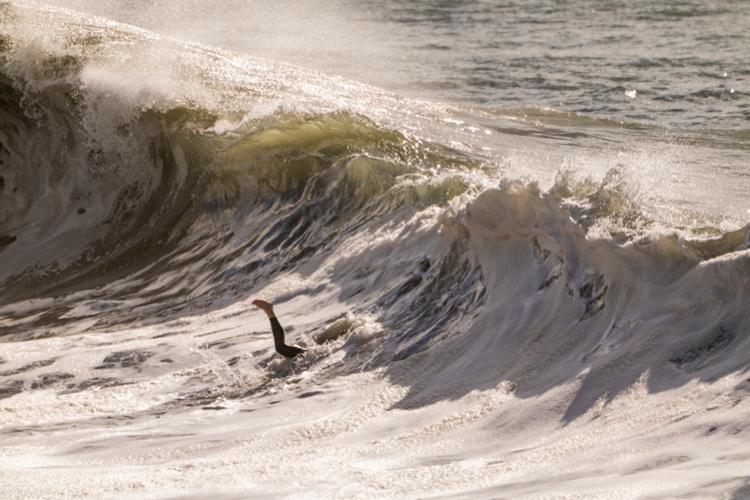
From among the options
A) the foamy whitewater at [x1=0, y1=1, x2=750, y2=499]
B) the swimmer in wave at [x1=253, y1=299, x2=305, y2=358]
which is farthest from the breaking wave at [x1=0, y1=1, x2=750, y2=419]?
the swimmer in wave at [x1=253, y1=299, x2=305, y2=358]

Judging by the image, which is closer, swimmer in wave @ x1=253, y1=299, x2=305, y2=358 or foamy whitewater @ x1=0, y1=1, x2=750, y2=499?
foamy whitewater @ x1=0, y1=1, x2=750, y2=499

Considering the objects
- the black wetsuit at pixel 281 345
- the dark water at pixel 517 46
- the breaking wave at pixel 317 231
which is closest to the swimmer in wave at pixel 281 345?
the black wetsuit at pixel 281 345

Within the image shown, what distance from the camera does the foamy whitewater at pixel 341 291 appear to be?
5.43 meters

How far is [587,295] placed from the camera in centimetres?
701

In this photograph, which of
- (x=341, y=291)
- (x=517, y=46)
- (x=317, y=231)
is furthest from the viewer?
(x=517, y=46)

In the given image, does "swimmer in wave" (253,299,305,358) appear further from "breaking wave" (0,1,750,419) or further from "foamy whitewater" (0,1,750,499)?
"breaking wave" (0,1,750,419)

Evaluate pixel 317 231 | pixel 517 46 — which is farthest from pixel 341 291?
pixel 517 46

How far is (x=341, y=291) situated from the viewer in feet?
29.4

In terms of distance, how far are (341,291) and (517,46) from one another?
14.8 metres

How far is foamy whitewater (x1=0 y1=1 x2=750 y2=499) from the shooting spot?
17.8 ft

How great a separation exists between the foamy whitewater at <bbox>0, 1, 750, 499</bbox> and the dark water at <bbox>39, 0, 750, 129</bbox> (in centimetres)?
247

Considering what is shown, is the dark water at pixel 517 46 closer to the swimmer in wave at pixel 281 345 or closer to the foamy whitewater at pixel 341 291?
the foamy whitewater at pixel 341 291

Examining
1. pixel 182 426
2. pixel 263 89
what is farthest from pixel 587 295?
pixel 263 89

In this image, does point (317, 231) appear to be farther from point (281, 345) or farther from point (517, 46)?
point (517, 46)
